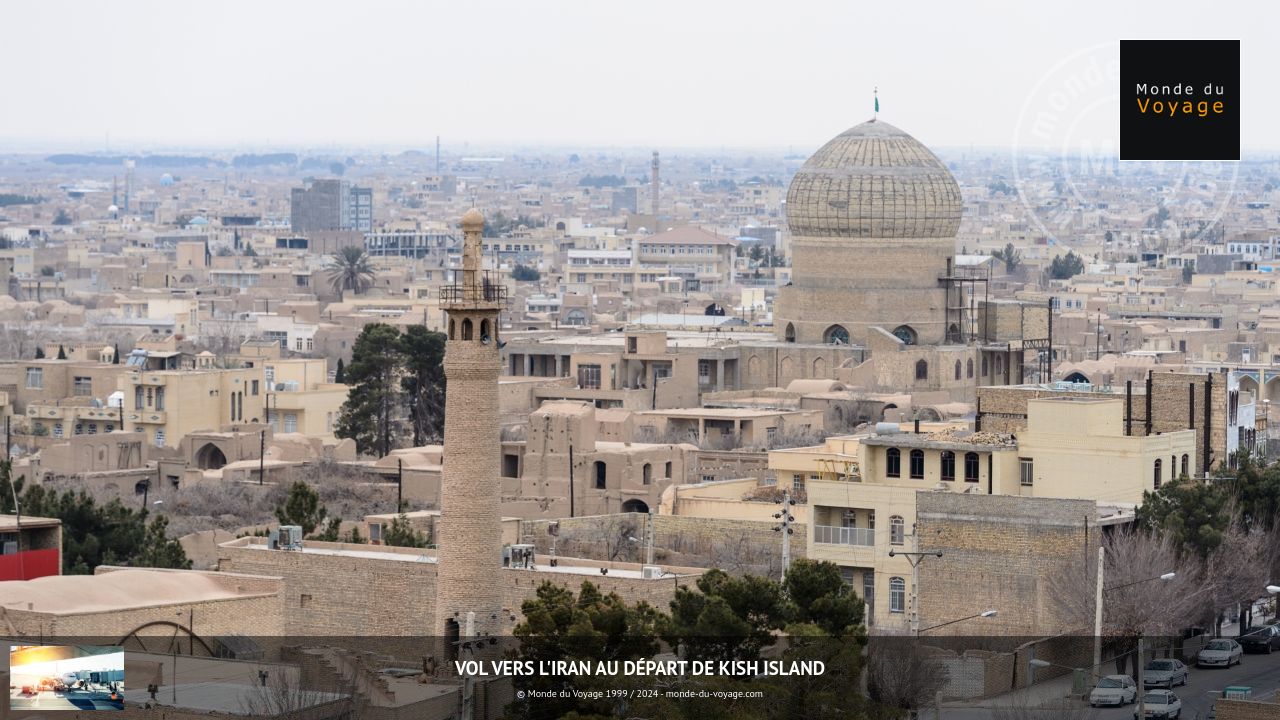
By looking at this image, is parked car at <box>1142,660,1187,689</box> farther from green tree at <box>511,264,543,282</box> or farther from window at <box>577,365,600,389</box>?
green tree at <box>511,264,543,282</box>

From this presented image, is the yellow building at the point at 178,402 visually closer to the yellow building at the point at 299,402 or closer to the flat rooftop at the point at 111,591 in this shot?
the yellow building at the point at 299,402

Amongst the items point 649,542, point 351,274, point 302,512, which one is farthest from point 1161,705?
point 351,274

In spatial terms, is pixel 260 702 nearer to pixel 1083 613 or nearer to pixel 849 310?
pixel 1083 613

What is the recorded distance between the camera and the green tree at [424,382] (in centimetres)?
5806

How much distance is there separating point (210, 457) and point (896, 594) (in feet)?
64.6

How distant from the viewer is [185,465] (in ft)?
170

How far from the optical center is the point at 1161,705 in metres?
31.1

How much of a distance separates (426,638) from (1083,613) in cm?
638

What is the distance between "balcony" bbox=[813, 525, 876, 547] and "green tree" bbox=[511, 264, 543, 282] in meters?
91.5

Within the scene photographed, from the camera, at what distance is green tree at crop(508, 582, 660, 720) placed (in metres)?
27.9

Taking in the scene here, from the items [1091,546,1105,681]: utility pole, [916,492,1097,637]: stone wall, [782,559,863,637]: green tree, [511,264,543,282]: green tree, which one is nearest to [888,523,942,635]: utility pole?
[916,492,1097,637]: stone wall

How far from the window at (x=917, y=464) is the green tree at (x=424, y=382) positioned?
20.1 meters

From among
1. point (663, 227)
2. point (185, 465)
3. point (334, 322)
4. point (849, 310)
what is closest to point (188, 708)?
point (185, 465)

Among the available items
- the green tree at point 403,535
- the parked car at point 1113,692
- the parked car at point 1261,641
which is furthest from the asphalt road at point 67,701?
the parked car at point 1261,641
